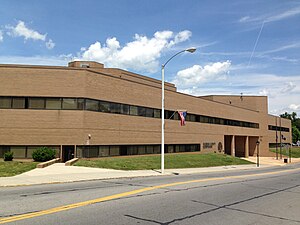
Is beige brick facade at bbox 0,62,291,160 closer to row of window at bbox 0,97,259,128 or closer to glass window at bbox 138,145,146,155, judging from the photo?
row of window at bbox 0,97,259,128

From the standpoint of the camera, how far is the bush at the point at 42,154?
2753 cm

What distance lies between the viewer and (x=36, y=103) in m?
29.6

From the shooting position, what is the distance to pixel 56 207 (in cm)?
920

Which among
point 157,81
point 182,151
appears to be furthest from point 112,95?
point 157,81

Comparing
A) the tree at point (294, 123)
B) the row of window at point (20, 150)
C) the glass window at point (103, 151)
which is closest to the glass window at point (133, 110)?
the glass window at point (103, 151)

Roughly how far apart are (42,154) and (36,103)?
499 centimetres

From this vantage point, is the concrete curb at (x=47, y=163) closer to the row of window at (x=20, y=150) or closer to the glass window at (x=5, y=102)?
the row of window at (x=20, y=150)

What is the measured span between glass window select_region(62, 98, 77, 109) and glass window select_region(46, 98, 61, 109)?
45cm

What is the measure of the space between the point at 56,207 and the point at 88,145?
21.5 m

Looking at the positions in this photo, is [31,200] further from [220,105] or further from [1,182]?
[220,105]

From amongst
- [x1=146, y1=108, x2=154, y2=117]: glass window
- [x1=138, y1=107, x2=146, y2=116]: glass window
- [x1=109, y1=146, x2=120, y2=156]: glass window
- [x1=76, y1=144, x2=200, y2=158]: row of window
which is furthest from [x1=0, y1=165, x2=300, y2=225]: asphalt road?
[x1=146, y1=108, x2=154, y2=117]: glass window

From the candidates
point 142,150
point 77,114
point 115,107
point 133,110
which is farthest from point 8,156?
point 142,150

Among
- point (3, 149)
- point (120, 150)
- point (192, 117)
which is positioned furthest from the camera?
point (192, 117)

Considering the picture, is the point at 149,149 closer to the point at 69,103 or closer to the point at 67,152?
the point at 67,152
